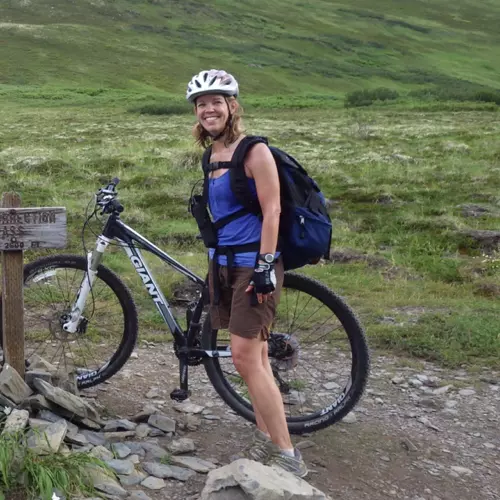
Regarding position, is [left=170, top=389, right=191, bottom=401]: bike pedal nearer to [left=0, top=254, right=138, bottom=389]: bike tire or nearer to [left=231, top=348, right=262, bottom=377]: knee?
[left=0, top=254, right=138, bottom=389]: bike tire

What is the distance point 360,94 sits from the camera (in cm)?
6238

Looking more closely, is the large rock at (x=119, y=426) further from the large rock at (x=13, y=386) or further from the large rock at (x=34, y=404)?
the large rock at (x=13, y=386)

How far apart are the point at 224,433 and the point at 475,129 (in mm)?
32084

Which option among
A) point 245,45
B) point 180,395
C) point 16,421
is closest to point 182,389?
point 180,395

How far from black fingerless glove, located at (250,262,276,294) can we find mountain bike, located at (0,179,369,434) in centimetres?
100

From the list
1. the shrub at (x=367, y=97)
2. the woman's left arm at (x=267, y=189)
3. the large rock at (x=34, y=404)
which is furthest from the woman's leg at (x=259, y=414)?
the shrub at (x=367, y=97)

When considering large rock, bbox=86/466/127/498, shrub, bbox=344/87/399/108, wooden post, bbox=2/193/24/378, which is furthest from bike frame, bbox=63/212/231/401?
shrub, bbox=344/87/399/108

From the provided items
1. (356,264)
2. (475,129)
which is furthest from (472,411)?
(475,129)

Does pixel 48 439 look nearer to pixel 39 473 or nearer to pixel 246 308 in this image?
pixel 39 473

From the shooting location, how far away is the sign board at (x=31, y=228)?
5070 millimetres

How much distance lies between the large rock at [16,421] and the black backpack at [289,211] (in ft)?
5.54

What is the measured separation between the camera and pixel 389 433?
5.63m

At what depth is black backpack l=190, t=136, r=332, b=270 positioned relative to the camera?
446 centimetres

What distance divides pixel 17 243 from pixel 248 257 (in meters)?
1.78
